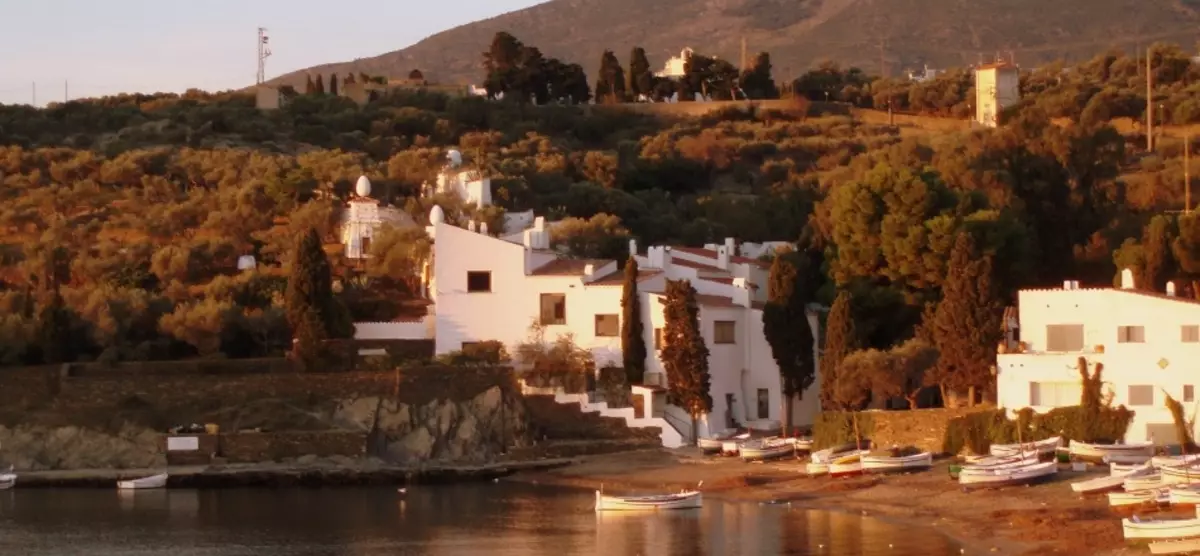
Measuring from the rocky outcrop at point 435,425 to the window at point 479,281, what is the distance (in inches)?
170

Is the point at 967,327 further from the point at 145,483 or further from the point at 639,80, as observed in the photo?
the point at 639,80

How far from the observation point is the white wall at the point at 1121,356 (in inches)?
1806

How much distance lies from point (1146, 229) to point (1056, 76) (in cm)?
5317

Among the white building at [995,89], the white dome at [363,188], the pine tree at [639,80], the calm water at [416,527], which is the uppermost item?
the pine tree at [639,80]

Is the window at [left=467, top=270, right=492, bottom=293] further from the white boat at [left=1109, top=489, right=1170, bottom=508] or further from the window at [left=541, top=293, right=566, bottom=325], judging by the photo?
the white boat at [left=1109, top=489, right=1170, bottom=508]

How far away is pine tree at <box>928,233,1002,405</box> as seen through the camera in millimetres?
48719

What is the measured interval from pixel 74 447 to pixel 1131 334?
2694 cm

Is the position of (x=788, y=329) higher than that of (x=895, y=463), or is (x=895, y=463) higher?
(x=788, y=329)

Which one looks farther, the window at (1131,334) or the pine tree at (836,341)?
the pine tree at (836,341)

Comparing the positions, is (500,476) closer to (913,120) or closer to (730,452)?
(730,452)

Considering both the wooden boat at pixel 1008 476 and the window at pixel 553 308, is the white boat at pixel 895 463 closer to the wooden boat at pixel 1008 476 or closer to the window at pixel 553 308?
the wooden boat at pixel 1008 476

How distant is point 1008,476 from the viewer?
41781 millimetres

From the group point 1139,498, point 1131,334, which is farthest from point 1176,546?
point 1131,334

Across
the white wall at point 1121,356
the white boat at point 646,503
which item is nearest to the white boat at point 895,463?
the white wall at point 1121,356
